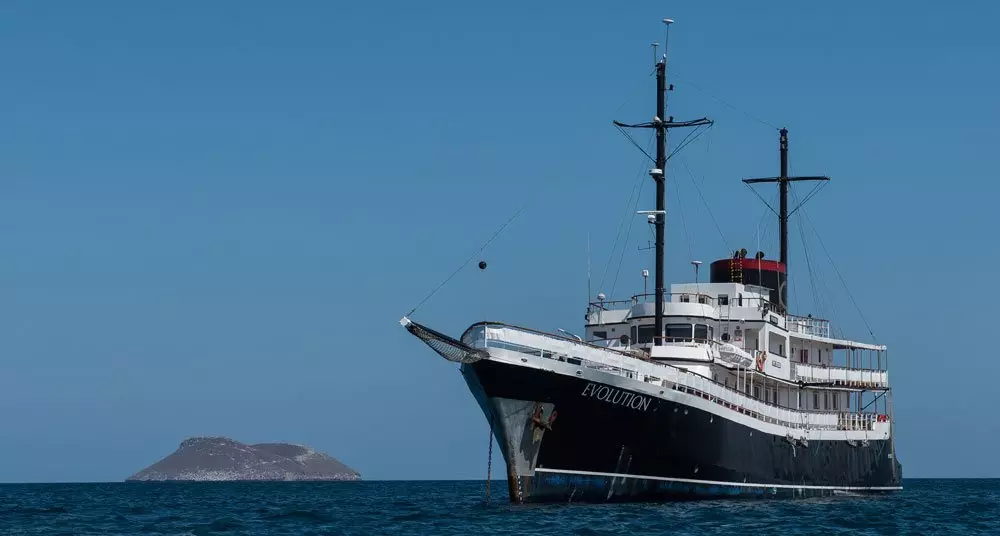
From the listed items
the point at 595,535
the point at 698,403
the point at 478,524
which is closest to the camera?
the point at 595,535

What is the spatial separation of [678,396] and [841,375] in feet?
70.0

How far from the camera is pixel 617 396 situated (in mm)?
46906

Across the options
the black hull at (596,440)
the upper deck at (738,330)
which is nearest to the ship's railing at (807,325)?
the upper deck at (738,330)

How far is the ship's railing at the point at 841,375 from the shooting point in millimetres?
63094

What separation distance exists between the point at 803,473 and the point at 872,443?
9.88 meters

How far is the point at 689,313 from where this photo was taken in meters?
54.7

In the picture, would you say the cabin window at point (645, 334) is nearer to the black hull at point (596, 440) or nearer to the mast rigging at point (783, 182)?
the black hull at point (596, 440)

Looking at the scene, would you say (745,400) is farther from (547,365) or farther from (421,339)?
(421,339)

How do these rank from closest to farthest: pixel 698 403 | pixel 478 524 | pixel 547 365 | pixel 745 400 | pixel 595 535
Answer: pixel 595 535
pixel 478 524
pixel 547 365
pixel 698 403
pixel 745 400

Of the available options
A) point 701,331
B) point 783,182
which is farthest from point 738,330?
point 783,182

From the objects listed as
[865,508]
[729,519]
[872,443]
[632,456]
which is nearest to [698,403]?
[632,456]

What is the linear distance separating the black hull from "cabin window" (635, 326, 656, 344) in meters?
5.45

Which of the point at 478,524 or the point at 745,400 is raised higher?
the point at 745,400

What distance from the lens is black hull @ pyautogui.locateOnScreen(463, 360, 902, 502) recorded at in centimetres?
4647
